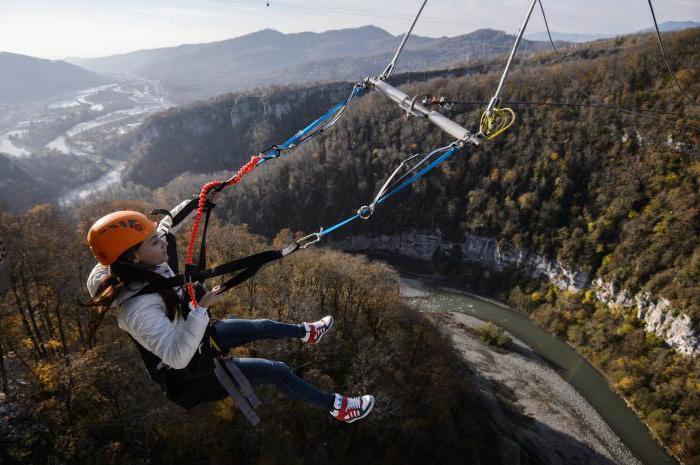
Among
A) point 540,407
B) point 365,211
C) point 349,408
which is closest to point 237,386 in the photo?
point 349,408

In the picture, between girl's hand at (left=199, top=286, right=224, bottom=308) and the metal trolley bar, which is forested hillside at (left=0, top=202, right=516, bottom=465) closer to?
girl's hand at (left=199, top=286, right=224, bottom=308)

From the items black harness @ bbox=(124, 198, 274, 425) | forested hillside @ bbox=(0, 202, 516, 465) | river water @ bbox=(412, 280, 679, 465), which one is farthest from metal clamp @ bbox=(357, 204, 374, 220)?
river water @ bbox=(412, 280, 679, 465)

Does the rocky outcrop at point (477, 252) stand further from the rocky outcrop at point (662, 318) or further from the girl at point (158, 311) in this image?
the girl at point (158, 311)

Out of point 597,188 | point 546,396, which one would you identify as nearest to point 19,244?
point 546,396

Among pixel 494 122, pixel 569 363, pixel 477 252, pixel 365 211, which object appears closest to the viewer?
pixel 365 211

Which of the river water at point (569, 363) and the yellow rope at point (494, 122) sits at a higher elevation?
the yellow rope at point (494, 122)

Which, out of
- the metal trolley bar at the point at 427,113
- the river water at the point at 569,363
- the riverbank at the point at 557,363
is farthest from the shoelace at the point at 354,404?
the river water at the point at 569,363

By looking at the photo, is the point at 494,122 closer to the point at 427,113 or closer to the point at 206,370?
the point at 427,113
